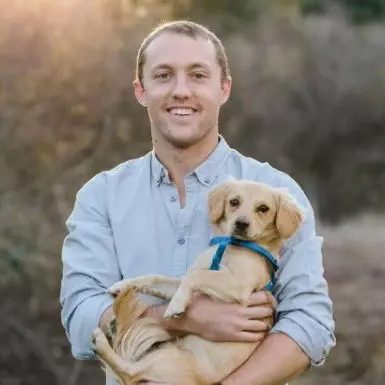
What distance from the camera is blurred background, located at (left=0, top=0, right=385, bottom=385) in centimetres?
411

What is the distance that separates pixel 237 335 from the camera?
5.82ft

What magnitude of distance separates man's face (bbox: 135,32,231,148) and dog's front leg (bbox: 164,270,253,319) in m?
0.35

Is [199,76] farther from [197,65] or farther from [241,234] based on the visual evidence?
[241,234]

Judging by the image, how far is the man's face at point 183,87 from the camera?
1.95 m

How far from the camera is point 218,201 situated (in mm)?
1875

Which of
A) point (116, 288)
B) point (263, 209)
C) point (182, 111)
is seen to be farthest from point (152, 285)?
point (182, 111)

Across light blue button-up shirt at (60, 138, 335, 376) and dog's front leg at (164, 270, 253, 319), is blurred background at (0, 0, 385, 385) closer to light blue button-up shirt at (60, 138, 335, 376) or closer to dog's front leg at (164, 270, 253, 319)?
light blue button-up shirt at (60, 138, 335, 376)

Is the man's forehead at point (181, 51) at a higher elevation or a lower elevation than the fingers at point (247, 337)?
higher

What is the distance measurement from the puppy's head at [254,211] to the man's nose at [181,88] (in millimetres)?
231

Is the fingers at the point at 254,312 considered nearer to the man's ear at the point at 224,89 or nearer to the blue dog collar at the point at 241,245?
the blue dog collar at the point at 241,245

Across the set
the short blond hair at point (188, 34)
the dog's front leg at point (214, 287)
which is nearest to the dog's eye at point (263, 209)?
the dog's front leg at point (214, 287)

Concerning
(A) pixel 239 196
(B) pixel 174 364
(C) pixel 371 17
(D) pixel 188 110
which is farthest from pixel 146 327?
(C) pixel 371 17

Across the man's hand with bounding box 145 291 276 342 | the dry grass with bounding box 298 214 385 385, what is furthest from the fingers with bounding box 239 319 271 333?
the dry grass with bounding box 298 214 385 385

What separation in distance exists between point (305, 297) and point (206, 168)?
40 cm
